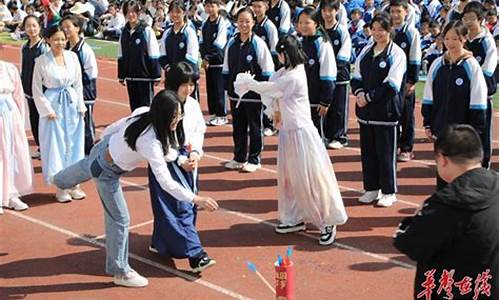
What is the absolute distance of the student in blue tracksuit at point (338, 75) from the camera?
1005cm

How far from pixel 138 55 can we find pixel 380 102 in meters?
4.39

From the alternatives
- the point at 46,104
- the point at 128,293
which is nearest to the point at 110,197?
the point at 128,293

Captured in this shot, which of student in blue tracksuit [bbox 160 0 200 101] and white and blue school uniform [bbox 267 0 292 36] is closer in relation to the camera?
student in blue tracksuit [bbox 160 0 200 101]

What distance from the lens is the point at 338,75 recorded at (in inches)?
403

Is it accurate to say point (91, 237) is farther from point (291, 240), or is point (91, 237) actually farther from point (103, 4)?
point (103, 4)

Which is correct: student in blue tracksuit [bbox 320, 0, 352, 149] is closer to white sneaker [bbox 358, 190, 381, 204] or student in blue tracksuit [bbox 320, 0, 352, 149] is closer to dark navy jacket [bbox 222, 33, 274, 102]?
dark navy jacket [bbox 222, 33, 274, 102]

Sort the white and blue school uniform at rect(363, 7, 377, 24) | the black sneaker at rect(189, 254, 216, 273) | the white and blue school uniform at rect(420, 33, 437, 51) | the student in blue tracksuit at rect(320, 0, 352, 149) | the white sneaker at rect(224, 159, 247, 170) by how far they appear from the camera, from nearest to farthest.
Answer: the black sneaker at rect(189, 254, 216, 273), the white sneaker at rect(224, 159, 247, 170), the student in blue tracksuit at rect(320, 0, 352, 149), the white and blue school uniform at rect(420, 33, 437, 51), the white and blue school uniform at rect(363, 7, 377, 24)

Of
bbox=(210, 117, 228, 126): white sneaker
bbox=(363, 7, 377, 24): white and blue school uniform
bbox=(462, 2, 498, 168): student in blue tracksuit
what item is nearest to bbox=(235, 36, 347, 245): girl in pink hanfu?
bbox=(462, 2, 498, 168): student in blue tracksuit

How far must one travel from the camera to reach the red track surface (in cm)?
598

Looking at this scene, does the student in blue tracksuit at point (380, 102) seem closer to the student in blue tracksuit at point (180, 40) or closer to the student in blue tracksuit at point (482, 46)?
the student in blue tracksuit at point (482, 46)

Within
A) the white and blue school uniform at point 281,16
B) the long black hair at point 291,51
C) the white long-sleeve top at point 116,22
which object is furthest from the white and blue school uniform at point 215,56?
the white long-sleeve top at point 116,22

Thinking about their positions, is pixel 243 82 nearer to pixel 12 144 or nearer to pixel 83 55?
pixel 12 144

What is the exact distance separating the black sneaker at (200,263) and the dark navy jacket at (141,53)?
5.04 metres

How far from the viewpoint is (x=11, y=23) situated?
24.5 meters
